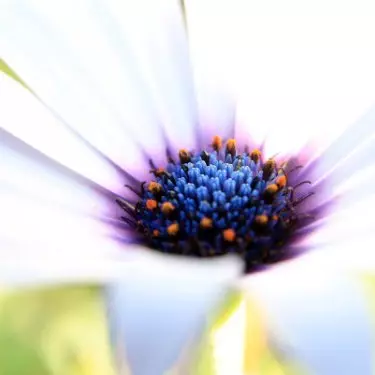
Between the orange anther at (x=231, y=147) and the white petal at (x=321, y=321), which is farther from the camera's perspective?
the orange anther at (x=231, y=147)

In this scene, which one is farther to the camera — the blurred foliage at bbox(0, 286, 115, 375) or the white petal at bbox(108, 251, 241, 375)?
the blurred foliage at bbox(0, 286, 115, 375)

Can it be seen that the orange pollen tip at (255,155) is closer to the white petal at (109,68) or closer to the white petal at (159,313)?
the white petal at (109,68)

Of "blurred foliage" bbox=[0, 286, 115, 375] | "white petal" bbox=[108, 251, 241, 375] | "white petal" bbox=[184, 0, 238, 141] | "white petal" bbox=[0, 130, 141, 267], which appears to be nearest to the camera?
"white petal" bbox=[108, 251, 241, 375]

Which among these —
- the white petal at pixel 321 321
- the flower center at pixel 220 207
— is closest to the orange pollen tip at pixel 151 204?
the flower center at pixel 220 207

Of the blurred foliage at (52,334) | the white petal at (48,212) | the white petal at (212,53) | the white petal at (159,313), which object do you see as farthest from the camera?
the white petal at (212,53)

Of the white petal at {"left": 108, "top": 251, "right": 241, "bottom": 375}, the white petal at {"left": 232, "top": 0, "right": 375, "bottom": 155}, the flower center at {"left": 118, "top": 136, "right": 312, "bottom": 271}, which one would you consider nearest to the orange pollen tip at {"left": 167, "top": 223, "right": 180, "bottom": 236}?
the flower center at {"left": 118, "top": 136, "right": 312, "bottom": 271}

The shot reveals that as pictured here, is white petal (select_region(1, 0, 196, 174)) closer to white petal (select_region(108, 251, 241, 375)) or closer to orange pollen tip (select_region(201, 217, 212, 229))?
orange pollen tip (select_region(201, 217, 212, 229))

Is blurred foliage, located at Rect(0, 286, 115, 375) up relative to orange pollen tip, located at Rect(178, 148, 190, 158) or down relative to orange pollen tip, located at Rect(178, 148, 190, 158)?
down
